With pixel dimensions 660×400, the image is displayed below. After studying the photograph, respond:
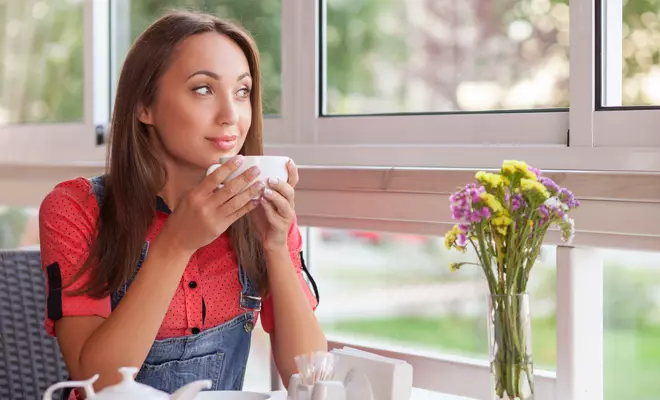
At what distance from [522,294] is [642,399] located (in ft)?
1.95

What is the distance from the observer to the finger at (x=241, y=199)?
1.35 m

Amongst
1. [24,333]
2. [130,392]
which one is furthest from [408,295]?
[130,392]

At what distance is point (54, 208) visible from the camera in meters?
1.55

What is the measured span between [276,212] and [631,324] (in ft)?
2.54

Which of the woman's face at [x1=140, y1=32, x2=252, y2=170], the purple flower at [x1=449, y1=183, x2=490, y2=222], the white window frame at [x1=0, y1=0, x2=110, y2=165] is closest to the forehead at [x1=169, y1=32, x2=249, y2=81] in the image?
the woman's face at [x1=140, y1=32, x2=252, y2=170]

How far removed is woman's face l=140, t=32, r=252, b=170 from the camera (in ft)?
4.89

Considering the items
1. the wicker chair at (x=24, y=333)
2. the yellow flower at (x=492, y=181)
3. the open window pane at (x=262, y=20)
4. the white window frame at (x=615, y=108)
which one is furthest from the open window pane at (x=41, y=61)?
the yellow flower at (x=492, y=181)

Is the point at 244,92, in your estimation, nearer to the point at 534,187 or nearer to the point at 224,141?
the point at 224,141

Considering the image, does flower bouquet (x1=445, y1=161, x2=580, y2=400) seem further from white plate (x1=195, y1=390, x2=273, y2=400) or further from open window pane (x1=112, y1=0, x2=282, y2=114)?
open window pane (x1=112, y1=0, x2=282, y2=114)

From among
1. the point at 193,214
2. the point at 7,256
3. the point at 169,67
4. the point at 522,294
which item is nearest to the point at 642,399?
the point at 522,294

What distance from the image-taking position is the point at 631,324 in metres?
1.75

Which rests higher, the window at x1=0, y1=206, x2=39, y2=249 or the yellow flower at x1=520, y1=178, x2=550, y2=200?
the yellow flower at x1=520, y1=178, x2=550, y2=200

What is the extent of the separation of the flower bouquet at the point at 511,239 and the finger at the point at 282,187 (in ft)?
0.90

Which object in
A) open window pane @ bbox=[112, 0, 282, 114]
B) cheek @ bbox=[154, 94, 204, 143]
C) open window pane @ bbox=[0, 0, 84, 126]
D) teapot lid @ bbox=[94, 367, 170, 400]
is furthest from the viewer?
open window pane @ bbox=[0, 0, 84, 126]
